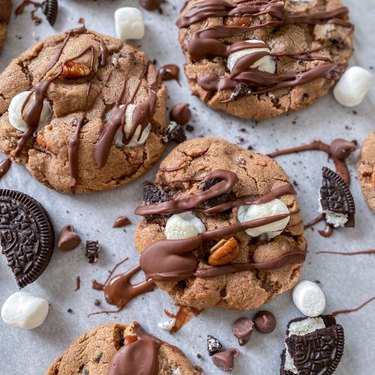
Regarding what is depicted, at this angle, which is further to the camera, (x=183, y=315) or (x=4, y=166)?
(x=4, y=166)

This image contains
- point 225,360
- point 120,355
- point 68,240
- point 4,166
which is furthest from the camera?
point 4,166

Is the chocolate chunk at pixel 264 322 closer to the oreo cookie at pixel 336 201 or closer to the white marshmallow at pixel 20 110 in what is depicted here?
the oreo cookie at pixel 336 201

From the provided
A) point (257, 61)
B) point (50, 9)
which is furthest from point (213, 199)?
point (50, 9)

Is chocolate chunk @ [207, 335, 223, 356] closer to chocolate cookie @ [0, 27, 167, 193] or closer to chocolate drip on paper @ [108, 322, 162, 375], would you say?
chocolate drip on paper @ [108, 322, 162, 375]

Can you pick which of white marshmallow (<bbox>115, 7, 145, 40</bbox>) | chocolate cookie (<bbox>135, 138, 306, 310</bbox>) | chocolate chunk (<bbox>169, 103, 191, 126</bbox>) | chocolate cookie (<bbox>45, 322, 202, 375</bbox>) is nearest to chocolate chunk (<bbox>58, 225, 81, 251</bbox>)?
chocolate cookie (<bbox>135, 138, 306, 310</bbox>)

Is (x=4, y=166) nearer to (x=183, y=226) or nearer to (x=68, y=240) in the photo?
(x=68, y=240)

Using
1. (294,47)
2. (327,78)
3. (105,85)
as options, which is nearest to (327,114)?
(327,78)

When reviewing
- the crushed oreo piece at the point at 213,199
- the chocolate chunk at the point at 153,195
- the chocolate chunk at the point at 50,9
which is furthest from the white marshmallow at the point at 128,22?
the crushed oreo piece at the point at 213,199

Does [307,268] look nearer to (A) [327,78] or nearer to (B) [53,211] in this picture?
(A) [327,78]
